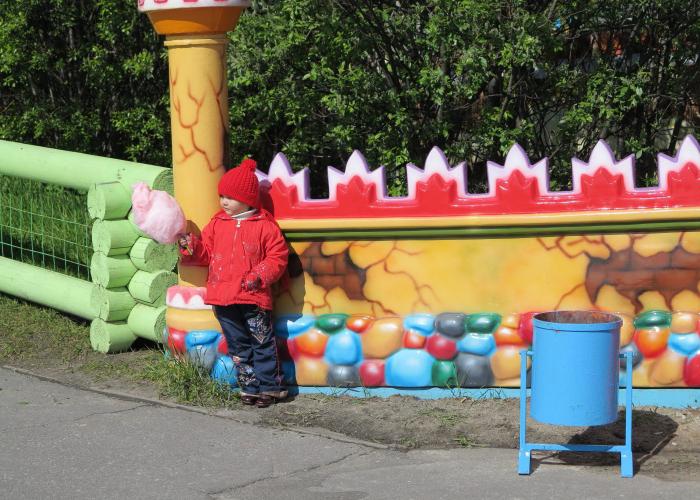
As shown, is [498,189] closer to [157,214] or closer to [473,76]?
[473,76]

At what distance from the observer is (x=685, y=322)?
5602mm

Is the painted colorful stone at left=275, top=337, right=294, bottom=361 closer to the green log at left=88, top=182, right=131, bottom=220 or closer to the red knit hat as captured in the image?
the red knit hat

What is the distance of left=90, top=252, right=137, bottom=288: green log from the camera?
677 centimetres

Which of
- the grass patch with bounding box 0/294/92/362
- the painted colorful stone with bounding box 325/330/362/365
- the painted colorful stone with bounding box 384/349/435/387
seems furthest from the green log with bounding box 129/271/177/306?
the painted colorful stone with bounding box 384/349/435/387

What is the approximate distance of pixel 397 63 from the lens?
7852mm

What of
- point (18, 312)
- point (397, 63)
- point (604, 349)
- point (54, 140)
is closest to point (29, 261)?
point (18, 312)

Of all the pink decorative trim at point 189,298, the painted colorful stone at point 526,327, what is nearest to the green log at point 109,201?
the pink decorative trim at point 189,298

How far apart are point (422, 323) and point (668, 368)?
1.26m

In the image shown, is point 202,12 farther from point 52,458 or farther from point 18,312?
point 18,312

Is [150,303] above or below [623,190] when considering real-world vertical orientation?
below

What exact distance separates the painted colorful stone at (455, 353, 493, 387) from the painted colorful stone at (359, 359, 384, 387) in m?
0.41

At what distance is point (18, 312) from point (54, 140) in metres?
3.59

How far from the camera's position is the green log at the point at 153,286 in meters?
6.65

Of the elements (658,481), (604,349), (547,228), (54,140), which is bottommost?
(658,481)
